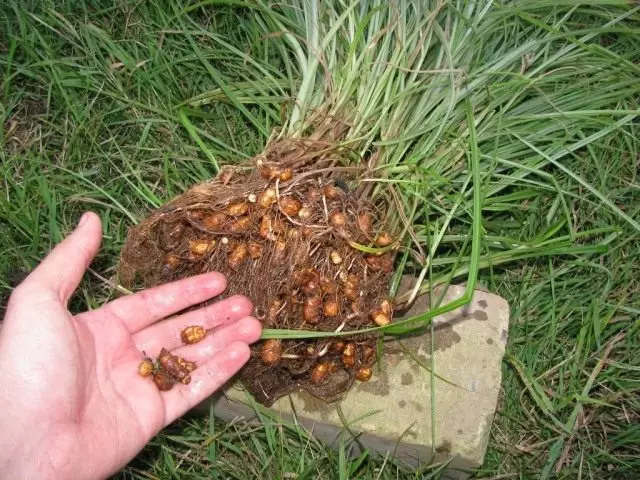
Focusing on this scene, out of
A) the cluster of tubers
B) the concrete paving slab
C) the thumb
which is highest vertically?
the thumb

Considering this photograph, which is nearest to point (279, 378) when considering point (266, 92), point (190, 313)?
point (190, 313)

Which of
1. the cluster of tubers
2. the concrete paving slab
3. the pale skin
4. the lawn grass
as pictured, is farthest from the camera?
the lawn grass

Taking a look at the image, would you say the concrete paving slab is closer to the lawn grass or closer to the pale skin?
the lawn grass

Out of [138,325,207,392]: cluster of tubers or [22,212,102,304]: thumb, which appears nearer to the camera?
[22,212,102,304]: thumb

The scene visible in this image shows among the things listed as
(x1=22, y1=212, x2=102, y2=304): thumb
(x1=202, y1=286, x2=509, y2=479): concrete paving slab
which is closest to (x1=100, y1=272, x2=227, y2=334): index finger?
(x1=22, y1=212, x2=102, y2=304): thumb

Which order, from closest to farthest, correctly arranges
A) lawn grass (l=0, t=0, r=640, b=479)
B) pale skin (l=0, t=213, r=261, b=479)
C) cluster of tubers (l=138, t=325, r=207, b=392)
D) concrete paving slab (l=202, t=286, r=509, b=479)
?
pale skin (l=0, t=213, r=261, b=479) → cluster of tubers (l=138, t=325, r=207, b=392) → concrete paving slab (l=202, t=286, r=509, b=479) → lawn grass (l=0, t=0, r=640, b=479)

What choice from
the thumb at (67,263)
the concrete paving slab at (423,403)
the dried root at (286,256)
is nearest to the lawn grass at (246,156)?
the concrete paving slab at (423,403)

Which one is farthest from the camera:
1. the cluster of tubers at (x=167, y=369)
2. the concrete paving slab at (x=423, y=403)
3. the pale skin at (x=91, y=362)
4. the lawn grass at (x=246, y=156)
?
the lawn grass at (x=246, y=156)

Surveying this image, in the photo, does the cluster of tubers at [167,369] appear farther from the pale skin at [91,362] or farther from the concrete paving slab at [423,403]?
the concrete paving slab at [423,403]
